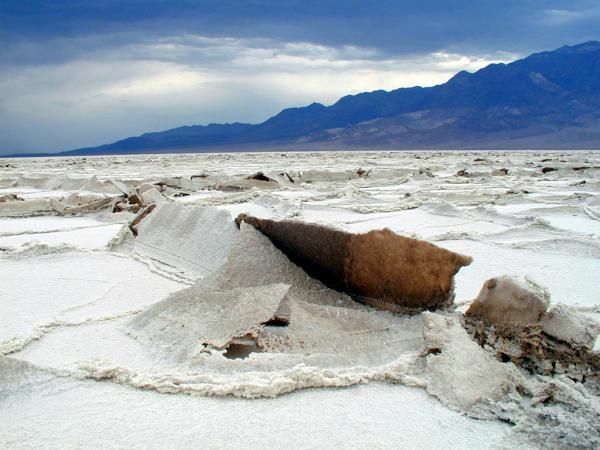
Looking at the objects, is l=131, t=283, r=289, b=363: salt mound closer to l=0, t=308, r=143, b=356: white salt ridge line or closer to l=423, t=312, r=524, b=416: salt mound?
l=0, t=308, r=143, b=356: white salt ridge line

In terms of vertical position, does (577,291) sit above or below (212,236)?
below

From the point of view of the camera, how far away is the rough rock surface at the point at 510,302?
165 cm

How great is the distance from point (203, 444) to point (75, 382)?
1.56ft

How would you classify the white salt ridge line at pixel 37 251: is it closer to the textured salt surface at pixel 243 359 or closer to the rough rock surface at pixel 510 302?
the textured salt surface at pixel 243 359

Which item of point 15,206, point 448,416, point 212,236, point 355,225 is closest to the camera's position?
point 448,416

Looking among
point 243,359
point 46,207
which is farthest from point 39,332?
point 46,207

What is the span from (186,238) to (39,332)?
1.34m

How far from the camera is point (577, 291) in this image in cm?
237

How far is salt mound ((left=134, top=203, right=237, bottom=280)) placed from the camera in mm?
2836

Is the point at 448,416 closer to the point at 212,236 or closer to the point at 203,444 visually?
the point at 203,444

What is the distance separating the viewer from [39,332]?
1891 mm

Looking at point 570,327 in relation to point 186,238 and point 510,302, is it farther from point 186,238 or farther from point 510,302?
point 186,238

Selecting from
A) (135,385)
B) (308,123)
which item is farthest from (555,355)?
(308,123)

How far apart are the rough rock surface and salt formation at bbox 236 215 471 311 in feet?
0.52
